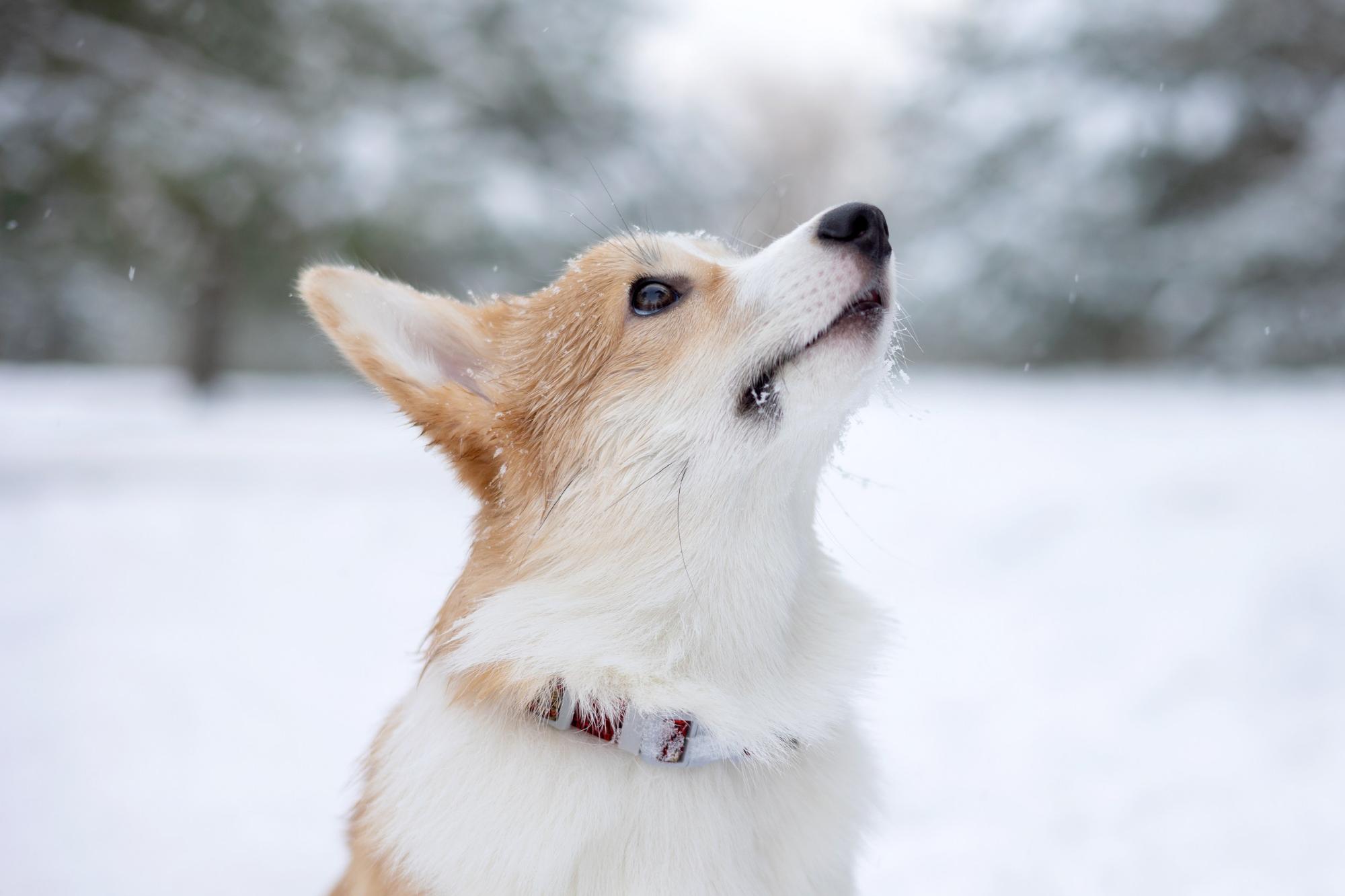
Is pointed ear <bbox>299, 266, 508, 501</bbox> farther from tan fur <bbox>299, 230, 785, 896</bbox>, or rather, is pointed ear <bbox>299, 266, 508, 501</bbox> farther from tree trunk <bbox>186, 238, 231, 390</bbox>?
tree trunk <bbox>186, 238, 231, 390</bbox>

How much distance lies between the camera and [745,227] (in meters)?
3.43

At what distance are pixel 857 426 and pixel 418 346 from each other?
1.30 m

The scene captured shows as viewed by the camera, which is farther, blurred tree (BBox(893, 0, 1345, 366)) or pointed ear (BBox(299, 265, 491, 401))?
blurred tree (BBox(893, 0, 1345, 366))

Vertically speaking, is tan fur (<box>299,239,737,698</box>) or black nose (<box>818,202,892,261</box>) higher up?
black nose (<box>818,202,892,261</box>)

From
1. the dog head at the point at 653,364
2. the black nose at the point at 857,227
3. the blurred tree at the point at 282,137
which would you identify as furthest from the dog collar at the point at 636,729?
the blurred tree at the point at 282,137

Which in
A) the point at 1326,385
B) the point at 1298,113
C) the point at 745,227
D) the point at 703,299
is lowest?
the point at 1326,385

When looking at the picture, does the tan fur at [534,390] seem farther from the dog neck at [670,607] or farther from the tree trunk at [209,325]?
the tree trunk at [209,325]

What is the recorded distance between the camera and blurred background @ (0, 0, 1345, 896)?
11.3 feet

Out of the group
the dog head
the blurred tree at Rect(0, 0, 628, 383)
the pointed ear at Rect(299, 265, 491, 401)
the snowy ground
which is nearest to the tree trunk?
the blurred tree at Rect(0, 0, 628, 383)

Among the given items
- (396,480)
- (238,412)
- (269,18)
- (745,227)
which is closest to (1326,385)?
(745,227)

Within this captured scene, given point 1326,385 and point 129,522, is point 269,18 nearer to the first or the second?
point 129,522

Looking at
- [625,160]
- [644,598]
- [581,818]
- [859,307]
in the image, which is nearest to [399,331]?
[644,598]

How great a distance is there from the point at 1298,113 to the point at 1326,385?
4.52 m

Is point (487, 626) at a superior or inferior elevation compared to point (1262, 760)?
superior
